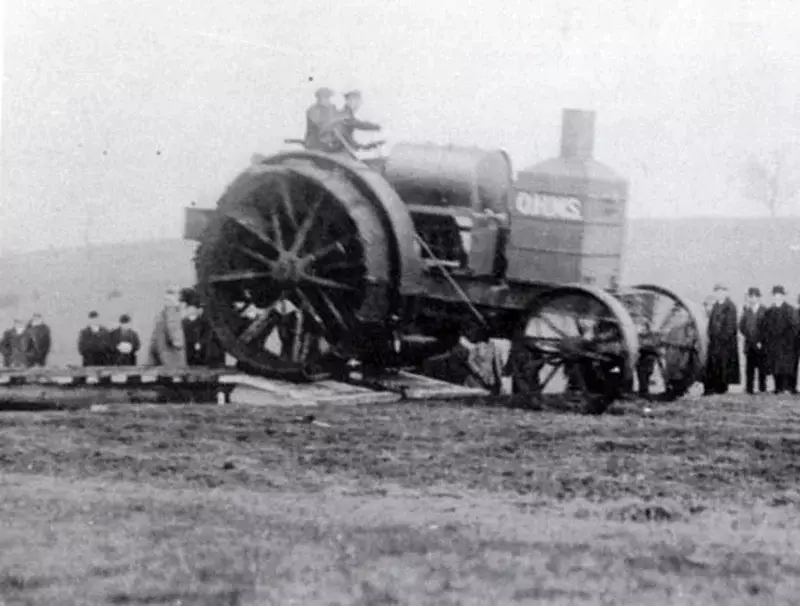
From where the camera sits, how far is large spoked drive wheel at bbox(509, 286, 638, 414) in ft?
32.6

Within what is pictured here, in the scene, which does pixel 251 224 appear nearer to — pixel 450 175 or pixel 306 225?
pixel 306 225

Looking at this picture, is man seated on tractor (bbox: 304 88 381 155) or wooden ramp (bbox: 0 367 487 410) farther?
man seated on tractor (bbox: 304 88 381 155)

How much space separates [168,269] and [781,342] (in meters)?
30.5

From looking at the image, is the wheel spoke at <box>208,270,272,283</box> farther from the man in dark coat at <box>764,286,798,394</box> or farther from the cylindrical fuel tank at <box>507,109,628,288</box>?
the man in dark coat at <box>764,286,798,394</box>

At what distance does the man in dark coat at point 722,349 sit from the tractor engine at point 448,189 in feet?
13.5

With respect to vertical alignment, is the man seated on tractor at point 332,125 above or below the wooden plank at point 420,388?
above

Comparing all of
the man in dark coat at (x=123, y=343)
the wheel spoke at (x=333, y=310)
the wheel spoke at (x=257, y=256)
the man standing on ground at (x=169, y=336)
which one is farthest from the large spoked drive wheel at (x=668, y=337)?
the man in dark coat at (x=123, y=343)

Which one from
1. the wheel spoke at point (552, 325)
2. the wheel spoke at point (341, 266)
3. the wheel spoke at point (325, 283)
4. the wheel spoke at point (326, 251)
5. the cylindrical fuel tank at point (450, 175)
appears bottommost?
the wheel spoke at point (552, 325)

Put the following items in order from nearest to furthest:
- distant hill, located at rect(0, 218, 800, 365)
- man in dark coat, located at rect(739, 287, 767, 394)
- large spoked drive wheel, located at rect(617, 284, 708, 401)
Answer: large spoked drive wheel, located at rect(617, 284, 708, 401), man in dark coat, located at rect(739, 287, 767, 394), distant hill, located at rect(0, 218, 800, 365)

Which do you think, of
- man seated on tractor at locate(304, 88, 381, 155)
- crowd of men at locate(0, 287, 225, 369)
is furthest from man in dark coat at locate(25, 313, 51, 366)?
man seated on tractor at locate(304, 88, 381, 155)

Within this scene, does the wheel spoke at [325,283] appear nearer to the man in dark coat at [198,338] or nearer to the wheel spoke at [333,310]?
the wheel spoke at [333,310]

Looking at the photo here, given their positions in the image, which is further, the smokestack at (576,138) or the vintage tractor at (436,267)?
the smokestack at (576,138)

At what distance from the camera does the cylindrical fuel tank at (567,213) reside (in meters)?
10.5

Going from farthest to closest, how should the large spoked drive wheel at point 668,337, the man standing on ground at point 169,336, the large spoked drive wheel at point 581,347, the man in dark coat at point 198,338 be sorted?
the man standing on ground at point 169,336
the man in dark coat at point 198,338
the large spoked drive wheel at point 668,337
the large spoked drive wheel at point 581,347
